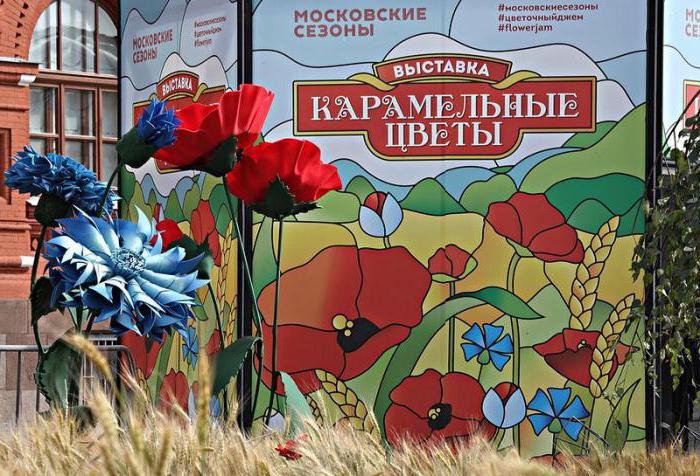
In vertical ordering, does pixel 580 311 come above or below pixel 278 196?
below

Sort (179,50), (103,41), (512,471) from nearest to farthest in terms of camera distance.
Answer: (512,471) → (179,50) → (103,41)

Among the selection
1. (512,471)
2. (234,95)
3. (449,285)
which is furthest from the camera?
(449,285)

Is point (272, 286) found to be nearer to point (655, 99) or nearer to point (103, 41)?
point (655, 99)

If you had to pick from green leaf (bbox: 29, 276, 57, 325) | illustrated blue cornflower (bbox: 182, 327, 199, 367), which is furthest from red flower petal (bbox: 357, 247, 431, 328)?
green leaf (bbox: 29, 276, 57, 325)

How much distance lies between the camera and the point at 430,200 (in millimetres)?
5445

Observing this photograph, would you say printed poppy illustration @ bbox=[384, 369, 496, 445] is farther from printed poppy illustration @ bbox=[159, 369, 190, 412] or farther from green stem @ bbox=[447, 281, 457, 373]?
printed poppy illustration @ bbox=[159, 369, 190, 412]

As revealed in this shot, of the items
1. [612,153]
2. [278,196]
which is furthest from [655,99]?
[278,196]

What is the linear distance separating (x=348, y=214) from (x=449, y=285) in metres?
0.54

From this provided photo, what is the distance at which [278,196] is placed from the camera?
324 cm

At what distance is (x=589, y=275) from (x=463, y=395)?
0.76 m

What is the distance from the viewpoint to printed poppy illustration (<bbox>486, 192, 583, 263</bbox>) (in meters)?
5.45

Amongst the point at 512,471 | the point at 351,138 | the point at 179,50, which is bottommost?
the point at 512,471

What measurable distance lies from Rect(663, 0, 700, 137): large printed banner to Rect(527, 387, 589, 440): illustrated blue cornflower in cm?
122

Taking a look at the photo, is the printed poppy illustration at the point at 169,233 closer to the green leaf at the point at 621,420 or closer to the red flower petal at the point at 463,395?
the red flower petal at the point at 463,395
